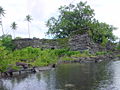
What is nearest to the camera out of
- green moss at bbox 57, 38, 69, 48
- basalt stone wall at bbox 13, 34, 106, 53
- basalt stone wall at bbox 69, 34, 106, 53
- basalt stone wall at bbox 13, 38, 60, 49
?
basalt stone wall at bbox 69, 34, 106, 53

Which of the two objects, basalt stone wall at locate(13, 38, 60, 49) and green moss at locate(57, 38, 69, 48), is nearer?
green moss at locate(57, 38, 69, 48)

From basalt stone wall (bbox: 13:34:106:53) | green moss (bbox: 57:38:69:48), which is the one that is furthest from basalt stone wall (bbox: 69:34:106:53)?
green moss (bbox: 57:38:69:48)

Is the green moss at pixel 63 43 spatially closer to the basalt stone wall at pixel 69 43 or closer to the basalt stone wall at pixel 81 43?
the basalt stone wall at pixel 69 43

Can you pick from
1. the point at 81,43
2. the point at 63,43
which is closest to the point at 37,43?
the point at 63,43

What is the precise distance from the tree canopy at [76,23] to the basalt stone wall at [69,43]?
8915mm

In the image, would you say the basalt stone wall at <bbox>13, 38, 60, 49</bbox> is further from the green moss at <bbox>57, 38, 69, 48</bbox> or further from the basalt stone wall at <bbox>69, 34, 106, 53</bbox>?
the basalt stone wall at <bbox>69, 34, 106, 53</bbox>

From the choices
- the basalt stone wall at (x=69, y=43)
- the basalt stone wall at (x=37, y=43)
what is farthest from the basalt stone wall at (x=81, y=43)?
the basalt stone wall at (x=37, y=43)

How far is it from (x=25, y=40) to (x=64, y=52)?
862 inches

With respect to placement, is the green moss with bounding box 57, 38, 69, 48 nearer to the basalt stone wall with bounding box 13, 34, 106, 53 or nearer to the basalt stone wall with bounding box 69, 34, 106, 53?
the basalt stone wall with bounding box 13, 34, 106, 53

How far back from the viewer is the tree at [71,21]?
10306cm

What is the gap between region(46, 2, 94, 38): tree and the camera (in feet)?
338

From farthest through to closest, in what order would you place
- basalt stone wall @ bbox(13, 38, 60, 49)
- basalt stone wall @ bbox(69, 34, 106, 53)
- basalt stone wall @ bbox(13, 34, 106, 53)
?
basalt stone wall @ bbox(13, 38, 60, 49) < basalt stone wall @ bbox(13, 34, 106, 53) < basalt stone wall @ bbox(69, 34, 106, 53)

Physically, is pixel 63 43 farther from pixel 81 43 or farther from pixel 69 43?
pixel 81 43

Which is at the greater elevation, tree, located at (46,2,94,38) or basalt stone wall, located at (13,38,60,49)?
tree, located at (46,2,94,38)
